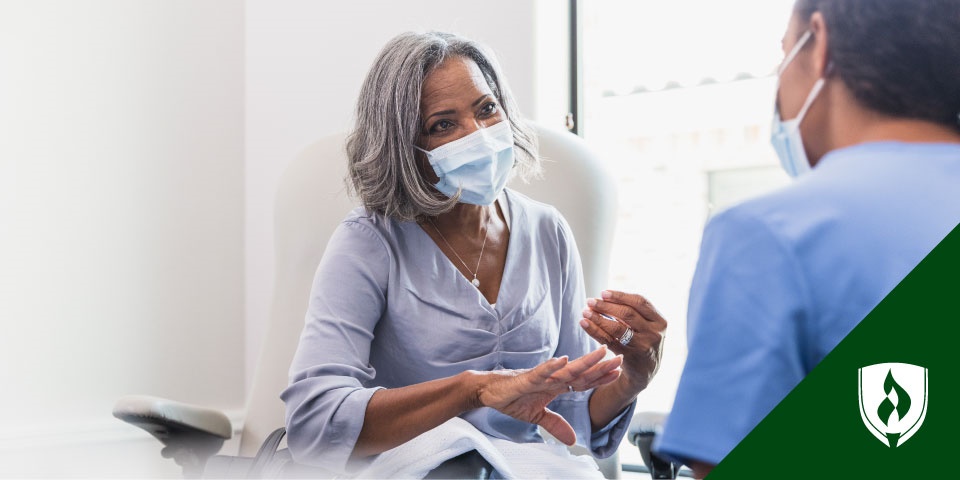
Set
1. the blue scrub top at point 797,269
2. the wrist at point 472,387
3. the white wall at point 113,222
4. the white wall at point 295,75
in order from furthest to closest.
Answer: the white wall at point 295,75, the white wall at point 113,222, the wrist at point 472,387, the blue scrub top at point 797,269

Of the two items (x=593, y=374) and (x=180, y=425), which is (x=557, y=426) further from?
(x=180, y=425)

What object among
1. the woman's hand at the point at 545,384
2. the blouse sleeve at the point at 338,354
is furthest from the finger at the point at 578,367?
the blouse sleeve at the point at 338,354

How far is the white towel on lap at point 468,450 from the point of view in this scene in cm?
102

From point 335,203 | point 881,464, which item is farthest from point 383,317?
point 881,464

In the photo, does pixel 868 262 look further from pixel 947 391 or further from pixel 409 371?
pixel 409 371

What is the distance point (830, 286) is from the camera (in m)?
0.53

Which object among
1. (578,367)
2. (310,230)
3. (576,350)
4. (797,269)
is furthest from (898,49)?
(310,230)

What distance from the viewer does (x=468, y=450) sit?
102 cm

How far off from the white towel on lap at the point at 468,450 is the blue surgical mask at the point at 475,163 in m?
0.35

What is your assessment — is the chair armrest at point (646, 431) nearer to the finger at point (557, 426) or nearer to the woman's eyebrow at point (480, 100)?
the finger at point (557, 426)

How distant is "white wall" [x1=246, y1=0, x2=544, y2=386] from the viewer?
227 cm

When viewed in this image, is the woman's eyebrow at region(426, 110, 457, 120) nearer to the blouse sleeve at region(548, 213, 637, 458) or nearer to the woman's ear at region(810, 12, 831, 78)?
the blouse sleeve at region(548, 213, 637, 458)

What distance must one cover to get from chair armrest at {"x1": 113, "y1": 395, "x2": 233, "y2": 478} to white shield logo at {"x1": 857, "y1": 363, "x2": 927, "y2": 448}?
3.67ft

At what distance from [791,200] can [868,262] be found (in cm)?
6
